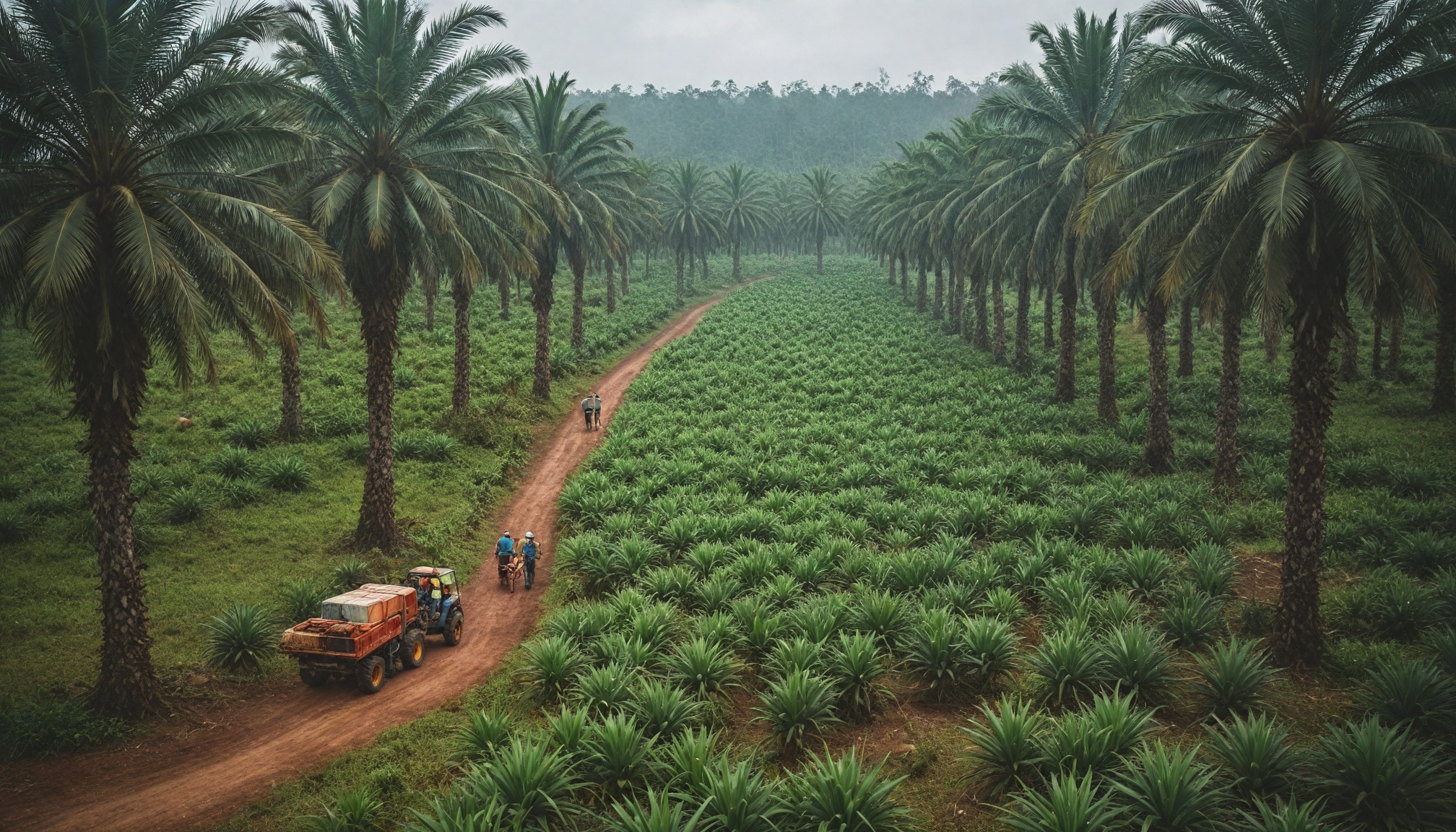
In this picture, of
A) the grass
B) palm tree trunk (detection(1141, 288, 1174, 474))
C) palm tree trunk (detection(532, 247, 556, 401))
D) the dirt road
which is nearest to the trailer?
the dirt road

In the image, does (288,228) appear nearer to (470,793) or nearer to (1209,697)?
(470,793)

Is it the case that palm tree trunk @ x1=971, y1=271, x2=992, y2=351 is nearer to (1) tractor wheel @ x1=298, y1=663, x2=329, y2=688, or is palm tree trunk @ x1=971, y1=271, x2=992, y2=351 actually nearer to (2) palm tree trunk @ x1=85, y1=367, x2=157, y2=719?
(1) tractor wheel @ x1=298, y1=663, x2=329, y2=688

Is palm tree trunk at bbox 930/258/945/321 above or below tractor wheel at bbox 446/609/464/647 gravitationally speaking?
above

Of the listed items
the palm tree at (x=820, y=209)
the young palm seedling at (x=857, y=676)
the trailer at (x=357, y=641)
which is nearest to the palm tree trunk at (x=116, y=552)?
→ the trailer at (x=357, y=641)

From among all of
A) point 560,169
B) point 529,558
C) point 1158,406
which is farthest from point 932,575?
point 560,169

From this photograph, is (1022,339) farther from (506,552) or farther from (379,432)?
(379,432)

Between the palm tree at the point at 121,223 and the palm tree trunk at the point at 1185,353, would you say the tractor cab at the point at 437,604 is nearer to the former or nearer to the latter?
the palm tree at the point at 121,223
